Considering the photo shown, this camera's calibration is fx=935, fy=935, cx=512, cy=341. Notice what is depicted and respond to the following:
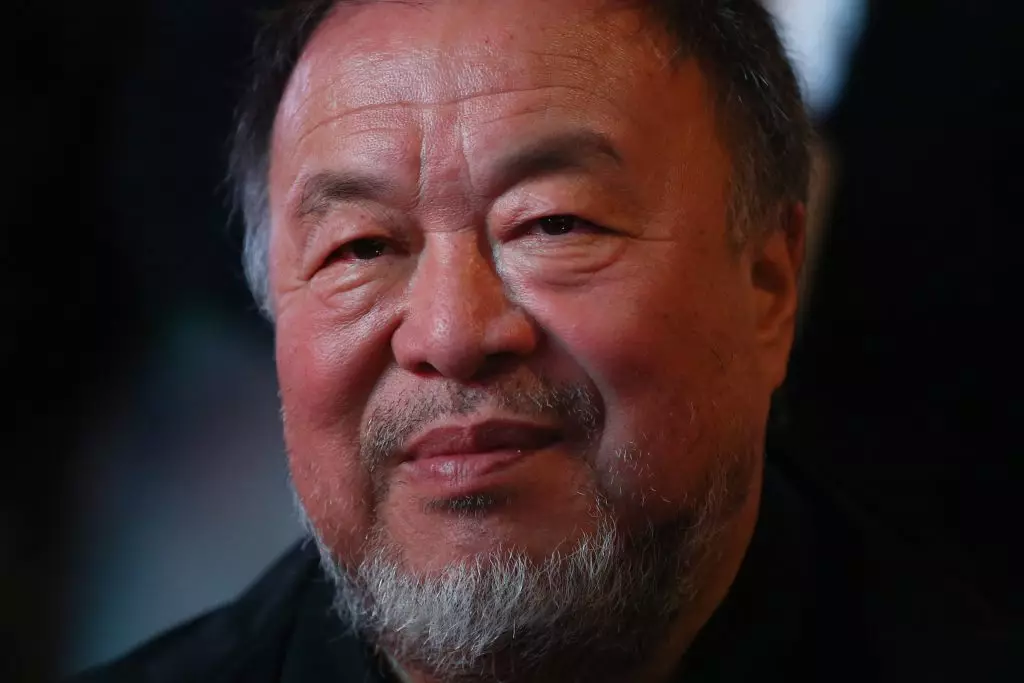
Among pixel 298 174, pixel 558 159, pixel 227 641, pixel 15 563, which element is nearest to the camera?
pixel 558 159

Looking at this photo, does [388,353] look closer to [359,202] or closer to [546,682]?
[359,202]

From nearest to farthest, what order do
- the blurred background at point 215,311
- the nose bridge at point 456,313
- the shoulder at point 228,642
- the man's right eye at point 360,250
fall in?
the nose bridge at point 456,313
the man's right eye at point 360,250
the shoulder at point 228,642
the blurred background at point 215,311

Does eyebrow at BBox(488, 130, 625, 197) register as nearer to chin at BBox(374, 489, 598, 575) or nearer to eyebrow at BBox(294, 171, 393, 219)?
eyebrow at BBox(294, 171, 393, 219)

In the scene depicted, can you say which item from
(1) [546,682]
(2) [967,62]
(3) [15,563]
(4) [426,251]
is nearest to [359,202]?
(4) [426,251]

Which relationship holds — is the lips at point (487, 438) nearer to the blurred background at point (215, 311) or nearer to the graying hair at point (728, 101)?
the graying hair at point (728, 101)

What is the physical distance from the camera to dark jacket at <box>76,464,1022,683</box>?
114 cm

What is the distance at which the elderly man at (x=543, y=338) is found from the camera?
986mm

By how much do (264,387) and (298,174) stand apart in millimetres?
571

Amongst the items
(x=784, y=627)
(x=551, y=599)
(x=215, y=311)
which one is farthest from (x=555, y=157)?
(x=215, y=311)

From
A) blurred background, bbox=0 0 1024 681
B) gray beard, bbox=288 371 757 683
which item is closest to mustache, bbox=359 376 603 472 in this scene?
gray beard, bbox=288 371 757 683

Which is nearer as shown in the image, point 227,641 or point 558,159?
point 558,159

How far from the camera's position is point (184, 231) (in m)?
1.60

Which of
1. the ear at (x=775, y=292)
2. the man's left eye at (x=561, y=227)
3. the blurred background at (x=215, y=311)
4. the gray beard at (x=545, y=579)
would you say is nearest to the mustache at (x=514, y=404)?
the gray beard at (x=545, y=579)

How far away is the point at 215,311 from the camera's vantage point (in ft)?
5.26
